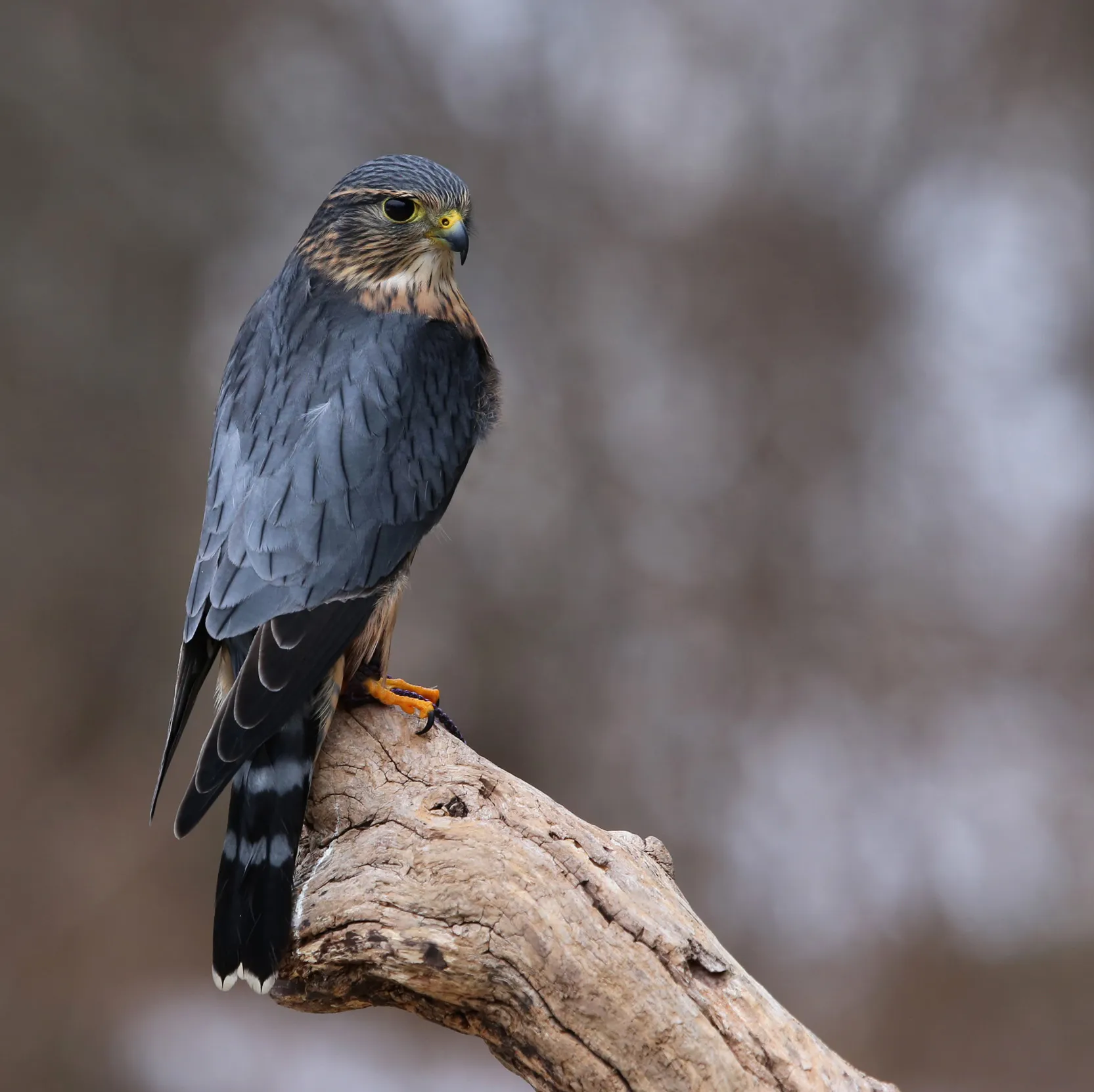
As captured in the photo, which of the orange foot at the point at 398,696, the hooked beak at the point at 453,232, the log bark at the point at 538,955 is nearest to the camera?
the log bark at the point at 538,955

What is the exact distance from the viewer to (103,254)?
18.1 ft

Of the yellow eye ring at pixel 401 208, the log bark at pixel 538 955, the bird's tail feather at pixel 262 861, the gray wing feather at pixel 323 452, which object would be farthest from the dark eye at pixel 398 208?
the log bark at pixel 538 955

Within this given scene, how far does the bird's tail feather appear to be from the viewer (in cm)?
218

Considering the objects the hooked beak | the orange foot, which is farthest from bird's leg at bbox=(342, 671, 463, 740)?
the hooked beak

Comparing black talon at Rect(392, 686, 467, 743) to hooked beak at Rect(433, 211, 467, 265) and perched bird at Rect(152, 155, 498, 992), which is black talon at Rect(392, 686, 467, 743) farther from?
hooked beak at Rect(433, 211, 467, 265)

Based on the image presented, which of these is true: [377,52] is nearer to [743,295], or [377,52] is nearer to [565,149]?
[565,149]

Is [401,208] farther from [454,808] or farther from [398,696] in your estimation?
[454,808]

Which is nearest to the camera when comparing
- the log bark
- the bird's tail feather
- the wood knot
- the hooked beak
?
the log bark

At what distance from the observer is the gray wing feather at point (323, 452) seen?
242cm

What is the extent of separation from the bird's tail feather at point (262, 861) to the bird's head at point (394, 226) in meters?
1.16

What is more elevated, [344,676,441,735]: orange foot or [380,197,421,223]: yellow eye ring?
[380,197,421,223]: yellow eye ring

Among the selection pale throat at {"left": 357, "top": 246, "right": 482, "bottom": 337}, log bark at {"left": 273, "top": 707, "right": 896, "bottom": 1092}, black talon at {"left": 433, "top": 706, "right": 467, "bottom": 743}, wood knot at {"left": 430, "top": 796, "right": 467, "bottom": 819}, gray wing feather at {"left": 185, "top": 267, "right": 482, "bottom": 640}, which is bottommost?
log bark at {"left": 273, "top": 707, "right": 896, "bottom": 1092}

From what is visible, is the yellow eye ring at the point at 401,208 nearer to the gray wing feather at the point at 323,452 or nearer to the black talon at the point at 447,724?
the gray wing feather at the point at 323,452

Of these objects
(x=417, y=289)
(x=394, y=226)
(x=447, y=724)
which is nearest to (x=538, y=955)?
(x=447, y=724)
